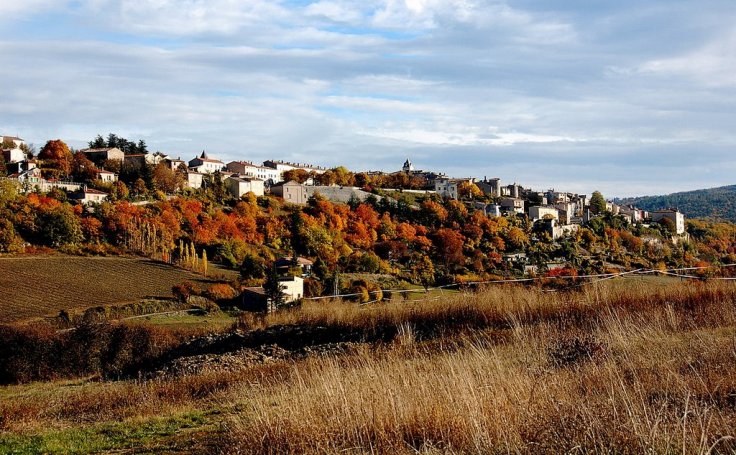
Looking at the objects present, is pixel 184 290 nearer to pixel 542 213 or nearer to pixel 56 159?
pixel 56 159

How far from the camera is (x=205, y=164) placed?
10388 cm

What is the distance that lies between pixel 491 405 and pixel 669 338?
411cm

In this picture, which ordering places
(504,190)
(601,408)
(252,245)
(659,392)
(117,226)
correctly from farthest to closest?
(504,190) < (252,245) < (117,226) < (659,392) < (601,408)

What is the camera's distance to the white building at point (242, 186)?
268ft

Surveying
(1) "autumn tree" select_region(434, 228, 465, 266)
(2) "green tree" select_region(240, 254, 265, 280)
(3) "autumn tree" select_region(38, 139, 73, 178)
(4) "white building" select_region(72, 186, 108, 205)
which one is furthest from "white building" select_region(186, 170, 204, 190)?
(1) "autumn tree" select_region(434, 228, 465, 266)

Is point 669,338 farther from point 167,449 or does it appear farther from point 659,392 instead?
point 167,449

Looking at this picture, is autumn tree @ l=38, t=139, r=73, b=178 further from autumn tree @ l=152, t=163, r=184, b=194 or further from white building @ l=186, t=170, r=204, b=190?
white building @ l=186, t=170, r=204, b=190

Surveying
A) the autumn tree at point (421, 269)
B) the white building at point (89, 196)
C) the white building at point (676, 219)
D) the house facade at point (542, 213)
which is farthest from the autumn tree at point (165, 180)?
the white building at point (676, 219)

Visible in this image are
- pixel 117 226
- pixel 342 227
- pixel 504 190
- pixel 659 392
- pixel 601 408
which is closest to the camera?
pixel 601 408

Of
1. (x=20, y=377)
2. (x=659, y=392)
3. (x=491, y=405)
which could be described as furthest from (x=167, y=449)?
(x=20, y=377)

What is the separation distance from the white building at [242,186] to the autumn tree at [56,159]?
19.5 m

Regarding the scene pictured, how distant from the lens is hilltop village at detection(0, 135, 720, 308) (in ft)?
177

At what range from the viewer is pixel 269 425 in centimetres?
511

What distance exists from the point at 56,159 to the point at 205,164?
29.1 meters
